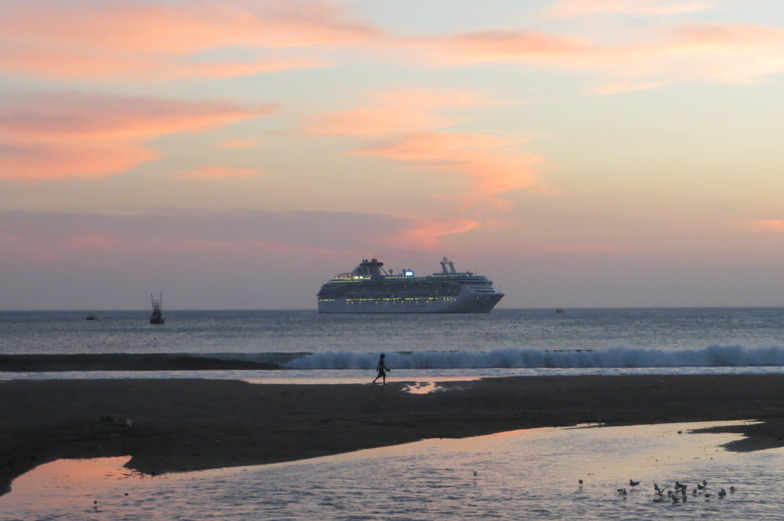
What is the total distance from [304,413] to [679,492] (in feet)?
46.6

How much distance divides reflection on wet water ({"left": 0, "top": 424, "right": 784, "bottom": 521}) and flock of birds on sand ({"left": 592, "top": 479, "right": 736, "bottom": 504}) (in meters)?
0.05

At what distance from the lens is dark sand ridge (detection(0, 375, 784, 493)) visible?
20688 millimetres

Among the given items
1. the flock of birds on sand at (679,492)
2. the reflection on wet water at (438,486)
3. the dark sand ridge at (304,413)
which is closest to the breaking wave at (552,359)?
the dark sand ridge at (304,413)

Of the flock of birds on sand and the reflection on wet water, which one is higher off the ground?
the flock of birds on sand

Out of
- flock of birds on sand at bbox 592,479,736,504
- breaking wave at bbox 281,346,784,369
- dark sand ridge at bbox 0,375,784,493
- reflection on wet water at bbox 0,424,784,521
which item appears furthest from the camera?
breaking wave at bbox 281,346,784,369

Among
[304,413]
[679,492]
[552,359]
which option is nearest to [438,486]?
[679,492]

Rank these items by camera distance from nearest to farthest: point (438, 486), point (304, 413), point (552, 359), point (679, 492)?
point (679, 492), point (438, 486), point (304, 413), point (552, 359)

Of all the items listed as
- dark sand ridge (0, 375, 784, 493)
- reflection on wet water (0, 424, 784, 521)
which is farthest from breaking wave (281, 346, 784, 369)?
reflection on wet water (0, 424, 784, 521)

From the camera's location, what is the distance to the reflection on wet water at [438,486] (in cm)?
1425

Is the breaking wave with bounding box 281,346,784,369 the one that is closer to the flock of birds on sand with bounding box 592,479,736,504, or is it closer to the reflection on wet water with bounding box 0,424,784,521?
the reflection on wet water with bounding box 0,424,784,521

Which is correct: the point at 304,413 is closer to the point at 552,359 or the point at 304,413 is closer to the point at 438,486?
the point at 438,486

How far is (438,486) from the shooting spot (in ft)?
53.6

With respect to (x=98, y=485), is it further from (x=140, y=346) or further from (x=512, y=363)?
(x=140, y=346)

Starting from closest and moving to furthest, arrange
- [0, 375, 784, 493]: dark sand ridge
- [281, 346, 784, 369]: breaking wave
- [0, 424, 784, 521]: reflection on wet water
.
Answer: [0, 424, 784, 521]: reflection on wet water < [0, 375, 784, 493]: dark sand ridge < [281, 346, 784, 369]: breaking wave
